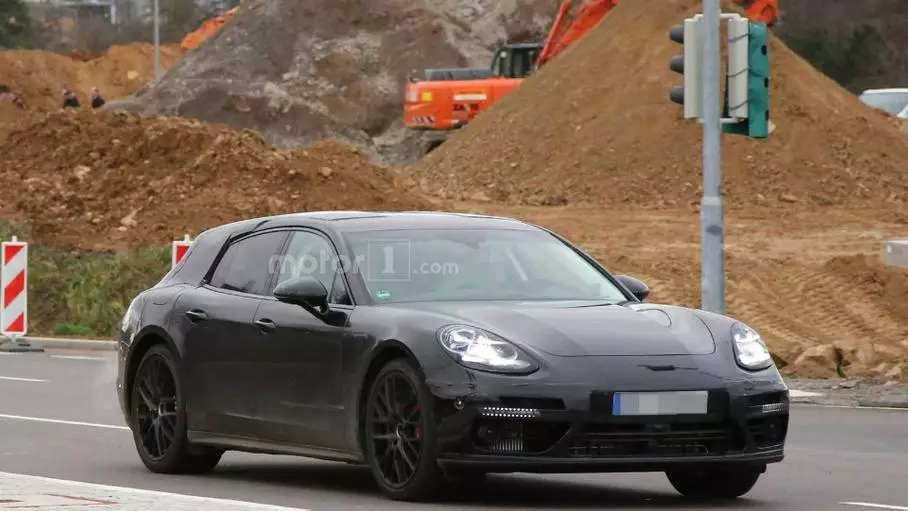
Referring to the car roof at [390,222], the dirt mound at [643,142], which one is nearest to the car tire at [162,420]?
the car roof at [390,222]

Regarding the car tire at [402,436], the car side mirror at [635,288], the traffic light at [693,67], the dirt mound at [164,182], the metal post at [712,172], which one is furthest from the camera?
the dirt mound at [164,182]

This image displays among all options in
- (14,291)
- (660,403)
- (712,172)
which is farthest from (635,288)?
(14,291)

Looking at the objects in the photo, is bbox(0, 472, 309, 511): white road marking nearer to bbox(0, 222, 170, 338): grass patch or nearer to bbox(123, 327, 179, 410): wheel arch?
bbox(123, 327, 179, 410): wheel arch

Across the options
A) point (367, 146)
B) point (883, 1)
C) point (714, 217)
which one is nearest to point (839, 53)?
point (883, 1)

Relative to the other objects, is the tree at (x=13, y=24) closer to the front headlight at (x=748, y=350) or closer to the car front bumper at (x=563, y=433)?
the front headlight at (x=748, y=350)

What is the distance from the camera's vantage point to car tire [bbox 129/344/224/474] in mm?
11820

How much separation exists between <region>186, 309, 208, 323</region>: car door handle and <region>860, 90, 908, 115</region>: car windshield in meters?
44.9

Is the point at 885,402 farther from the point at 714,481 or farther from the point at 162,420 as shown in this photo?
the point at 162,420

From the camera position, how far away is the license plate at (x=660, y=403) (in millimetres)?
9727

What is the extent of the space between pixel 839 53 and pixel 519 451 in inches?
2722

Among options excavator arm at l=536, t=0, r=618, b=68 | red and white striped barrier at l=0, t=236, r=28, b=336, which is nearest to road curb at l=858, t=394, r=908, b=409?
red and white striped barrier at l=0, t=236, r=28, b=336

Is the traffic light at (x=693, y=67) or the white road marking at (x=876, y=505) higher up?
the traffic light at (x=693, y=67)

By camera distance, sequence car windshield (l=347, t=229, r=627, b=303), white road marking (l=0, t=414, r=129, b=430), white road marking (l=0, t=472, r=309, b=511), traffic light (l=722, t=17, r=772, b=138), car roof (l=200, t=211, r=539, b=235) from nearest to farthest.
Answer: white road marking (l=0, t=472, r=309, b=511) → car windshield (l=347, t=229, r=627, b=303) → car roof (l=200, t=211, r=539, b=235) → white road marking (l=0, t=414, r=129, b=430) → traffic light (l=722, t=17, r=772, b=138)

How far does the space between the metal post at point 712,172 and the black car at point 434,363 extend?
7.70 metres
